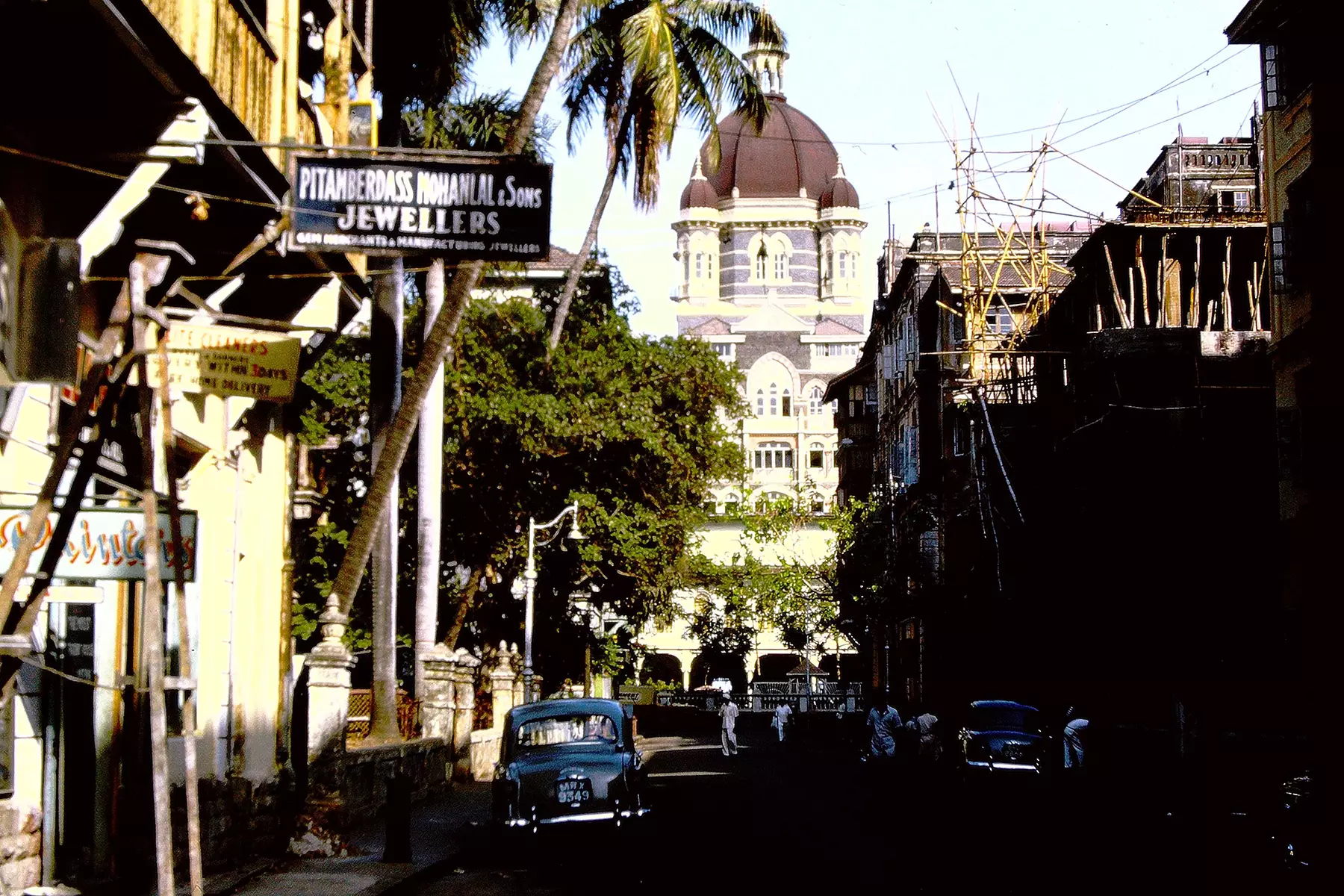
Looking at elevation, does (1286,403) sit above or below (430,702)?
above

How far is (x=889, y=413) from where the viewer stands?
8106 cm

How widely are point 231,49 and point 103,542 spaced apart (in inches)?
204

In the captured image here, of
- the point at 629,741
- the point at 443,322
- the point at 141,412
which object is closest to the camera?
the point at 141,412

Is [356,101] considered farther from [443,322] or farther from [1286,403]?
[1286,403]

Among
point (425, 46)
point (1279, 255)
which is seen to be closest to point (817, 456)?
point (1279, 255)

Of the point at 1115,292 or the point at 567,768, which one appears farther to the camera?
the point at 1115,292

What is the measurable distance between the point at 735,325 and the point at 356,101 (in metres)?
122

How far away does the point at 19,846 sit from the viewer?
486 inches

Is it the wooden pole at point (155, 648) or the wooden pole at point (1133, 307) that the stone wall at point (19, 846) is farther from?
the wooden pole at point (1133, 307)

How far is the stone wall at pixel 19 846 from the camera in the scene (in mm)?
12000

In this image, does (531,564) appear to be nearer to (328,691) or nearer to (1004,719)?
(1004,719)

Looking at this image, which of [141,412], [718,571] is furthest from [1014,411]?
[141,412]

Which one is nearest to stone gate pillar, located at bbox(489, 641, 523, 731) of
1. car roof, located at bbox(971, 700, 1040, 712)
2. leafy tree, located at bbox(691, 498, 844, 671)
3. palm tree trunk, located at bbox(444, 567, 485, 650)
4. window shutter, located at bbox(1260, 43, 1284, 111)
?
palm tree trunk, located at bbox(444, 567, 485, 650)

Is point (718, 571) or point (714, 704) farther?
point (714, 704)
